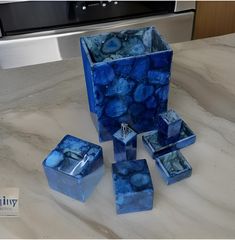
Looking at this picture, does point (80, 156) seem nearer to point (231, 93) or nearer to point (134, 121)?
point (134, 121)

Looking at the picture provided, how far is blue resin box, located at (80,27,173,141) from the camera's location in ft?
1.87

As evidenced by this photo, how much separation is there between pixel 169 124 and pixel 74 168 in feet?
0.61

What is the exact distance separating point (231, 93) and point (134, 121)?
0.25 m

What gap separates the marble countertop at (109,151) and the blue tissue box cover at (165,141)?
16mm

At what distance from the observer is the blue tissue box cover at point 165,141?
2.03 feet

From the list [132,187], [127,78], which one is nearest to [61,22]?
[127,78]

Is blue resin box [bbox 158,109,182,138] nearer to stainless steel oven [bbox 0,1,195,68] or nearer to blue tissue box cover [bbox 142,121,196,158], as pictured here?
blue tissue box cover [bbox 142,121,196,158]

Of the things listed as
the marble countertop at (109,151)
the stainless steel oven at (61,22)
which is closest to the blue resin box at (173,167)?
the marble countertop at (109,151)

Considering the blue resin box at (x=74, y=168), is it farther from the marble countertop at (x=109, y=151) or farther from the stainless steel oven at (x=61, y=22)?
the stainless steel oven at (x=61, y=22)

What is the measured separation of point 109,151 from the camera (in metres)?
0.64

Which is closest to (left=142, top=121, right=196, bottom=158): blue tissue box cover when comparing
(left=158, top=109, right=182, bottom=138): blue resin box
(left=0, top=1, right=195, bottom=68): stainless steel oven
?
(left=158, top=109, right=182, bottom=138): blue resin box

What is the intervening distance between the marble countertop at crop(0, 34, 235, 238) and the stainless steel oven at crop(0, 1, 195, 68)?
43 centimetres

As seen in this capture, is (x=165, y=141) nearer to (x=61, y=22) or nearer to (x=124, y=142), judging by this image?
(x=124, y=142)

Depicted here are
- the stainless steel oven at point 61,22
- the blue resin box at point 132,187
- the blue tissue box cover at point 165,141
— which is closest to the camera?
the blue resin box at point 132,187
